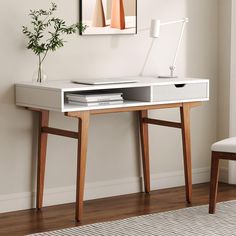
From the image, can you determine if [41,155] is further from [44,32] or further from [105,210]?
[44,32]

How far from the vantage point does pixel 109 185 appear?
4793 millimetres

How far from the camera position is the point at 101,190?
15.6ft

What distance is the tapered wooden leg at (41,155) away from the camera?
4359mm

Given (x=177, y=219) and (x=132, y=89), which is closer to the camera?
(x=177, y=219)

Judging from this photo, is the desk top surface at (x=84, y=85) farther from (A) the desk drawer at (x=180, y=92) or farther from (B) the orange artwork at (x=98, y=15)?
(B) the orange artwork at (x=98, y=15)

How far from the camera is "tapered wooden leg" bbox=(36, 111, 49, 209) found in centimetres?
436

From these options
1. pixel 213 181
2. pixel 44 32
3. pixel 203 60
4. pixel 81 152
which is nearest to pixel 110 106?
pixel 81 152

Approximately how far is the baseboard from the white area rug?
562 millimetres

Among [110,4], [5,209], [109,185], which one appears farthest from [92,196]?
[110,4]

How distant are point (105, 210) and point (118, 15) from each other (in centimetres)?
127

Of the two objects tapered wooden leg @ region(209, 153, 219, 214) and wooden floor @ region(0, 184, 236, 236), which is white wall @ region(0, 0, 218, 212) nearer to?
wooden floor @ region(0, 184, 236, 236)

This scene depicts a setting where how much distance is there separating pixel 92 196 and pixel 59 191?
0.86ft

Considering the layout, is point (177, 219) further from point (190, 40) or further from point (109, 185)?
point (190, 40)

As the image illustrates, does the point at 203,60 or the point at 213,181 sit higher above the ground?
the point at 203,60
